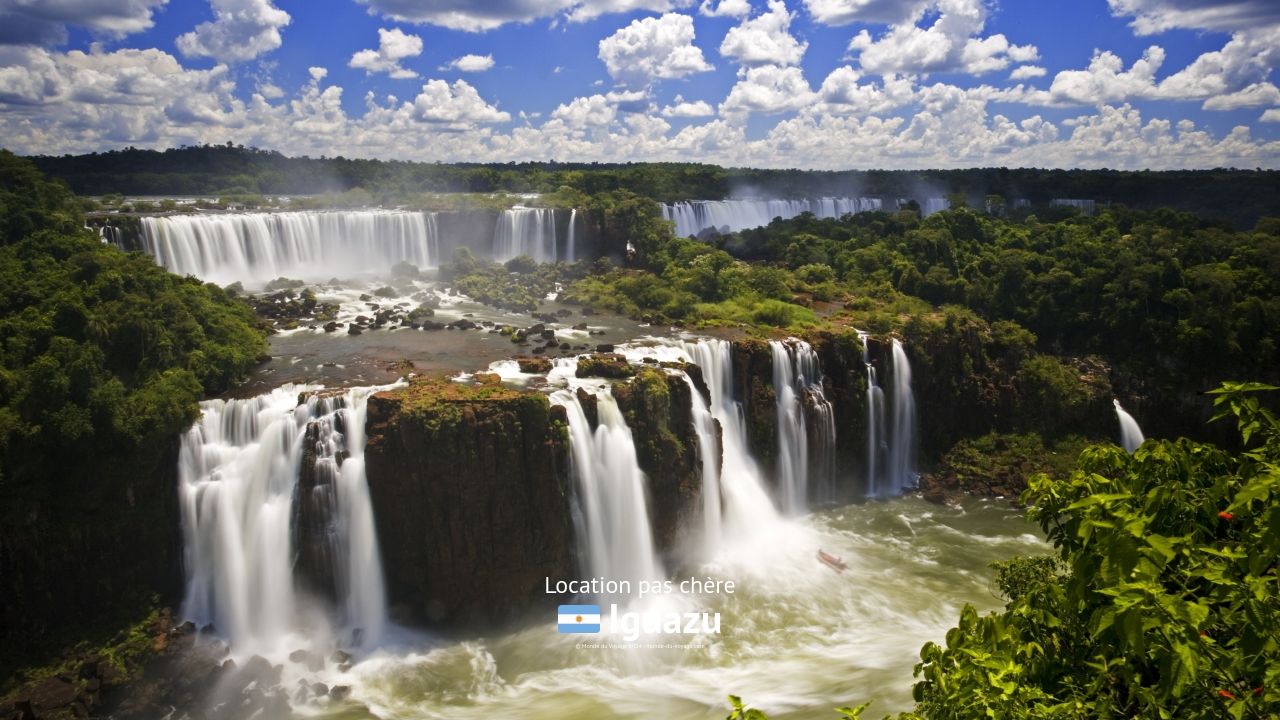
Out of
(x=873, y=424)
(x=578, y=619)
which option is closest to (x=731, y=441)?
(x=873, y=424)

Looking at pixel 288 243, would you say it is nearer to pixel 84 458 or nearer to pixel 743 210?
pixel 84 458

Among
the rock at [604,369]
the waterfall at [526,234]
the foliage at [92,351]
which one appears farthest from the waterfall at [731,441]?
the waterfall at [526,234]

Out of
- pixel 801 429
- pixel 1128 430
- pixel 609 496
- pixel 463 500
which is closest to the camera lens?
pixel 463 500

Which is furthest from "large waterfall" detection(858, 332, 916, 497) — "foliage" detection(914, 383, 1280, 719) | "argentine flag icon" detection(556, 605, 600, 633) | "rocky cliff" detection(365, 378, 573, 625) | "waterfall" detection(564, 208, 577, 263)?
"foliage" detection(914, 383, 1280, 719)

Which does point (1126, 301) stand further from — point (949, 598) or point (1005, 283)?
point (949, 598)

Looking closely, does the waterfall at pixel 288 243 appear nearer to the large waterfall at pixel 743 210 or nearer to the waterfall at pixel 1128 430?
the large waterfall at pixel 743 210

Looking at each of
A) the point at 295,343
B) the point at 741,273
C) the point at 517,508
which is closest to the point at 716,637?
the point at 517,508

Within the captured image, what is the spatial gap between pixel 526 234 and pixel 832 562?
30.8m

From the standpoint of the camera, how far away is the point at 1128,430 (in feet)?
108

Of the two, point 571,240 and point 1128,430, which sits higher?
point 571,240

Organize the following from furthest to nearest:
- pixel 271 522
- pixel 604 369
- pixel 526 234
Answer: pixel 526 234, pixel 604 369, pixel 271 522

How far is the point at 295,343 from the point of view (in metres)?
29.0

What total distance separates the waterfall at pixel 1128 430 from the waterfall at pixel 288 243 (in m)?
36.7

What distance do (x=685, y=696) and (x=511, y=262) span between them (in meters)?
31.1
